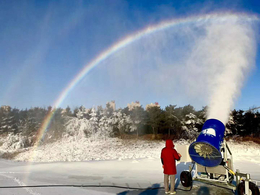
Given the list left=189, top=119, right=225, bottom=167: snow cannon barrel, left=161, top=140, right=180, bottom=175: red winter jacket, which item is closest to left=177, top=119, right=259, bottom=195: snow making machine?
left=189, top=119, right=225, bottom=167: snow cannon barrel

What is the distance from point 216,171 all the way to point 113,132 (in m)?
25.0

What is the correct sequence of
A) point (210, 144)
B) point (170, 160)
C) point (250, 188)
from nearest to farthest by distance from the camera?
1. point (250, 188)
2. point (210, 144)
3. point (170, 160)

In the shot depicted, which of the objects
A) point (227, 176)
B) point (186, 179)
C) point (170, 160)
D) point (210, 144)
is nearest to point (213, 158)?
point (227, 176)

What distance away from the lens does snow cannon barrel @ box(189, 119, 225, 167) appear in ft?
21.5

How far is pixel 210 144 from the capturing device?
6.43m

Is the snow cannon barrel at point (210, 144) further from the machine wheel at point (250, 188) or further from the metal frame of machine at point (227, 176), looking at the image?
the machine wheel at point (250, 188)

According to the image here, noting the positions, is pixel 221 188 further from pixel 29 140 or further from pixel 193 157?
pixel 29 140

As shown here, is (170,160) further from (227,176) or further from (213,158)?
(227,176)

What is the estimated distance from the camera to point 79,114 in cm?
3228

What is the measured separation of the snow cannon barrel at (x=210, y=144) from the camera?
21.5 ft

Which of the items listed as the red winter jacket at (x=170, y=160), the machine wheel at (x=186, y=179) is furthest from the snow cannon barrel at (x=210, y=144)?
the red winter jacket at (x=170, y=160)

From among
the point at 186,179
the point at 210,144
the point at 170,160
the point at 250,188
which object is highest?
the point at 210,144

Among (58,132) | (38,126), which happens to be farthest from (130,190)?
(38,126)

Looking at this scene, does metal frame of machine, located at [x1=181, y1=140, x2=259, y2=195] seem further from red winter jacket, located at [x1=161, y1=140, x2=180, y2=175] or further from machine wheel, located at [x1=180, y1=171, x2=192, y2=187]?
red winter jacket, located at [x1=161, y1=140, x2=180, y2=175]
